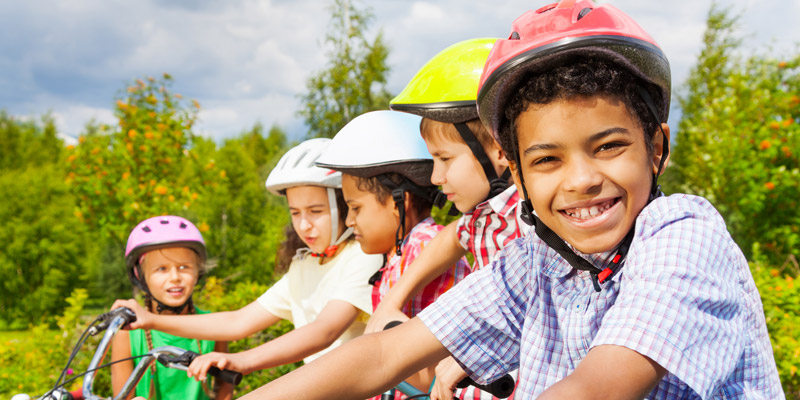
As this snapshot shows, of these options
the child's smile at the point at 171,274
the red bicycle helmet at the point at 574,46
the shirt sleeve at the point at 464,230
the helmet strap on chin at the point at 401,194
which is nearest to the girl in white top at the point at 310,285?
the helmet strap on chin at the point at 401,194

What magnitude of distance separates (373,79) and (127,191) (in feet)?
17.8

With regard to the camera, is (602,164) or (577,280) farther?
(577,280)

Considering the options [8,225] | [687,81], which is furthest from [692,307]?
[687,81]

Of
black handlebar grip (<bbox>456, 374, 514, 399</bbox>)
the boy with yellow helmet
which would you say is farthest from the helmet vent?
black handlebar grip (<bbox>456, 374, 514, 399</bbox>)

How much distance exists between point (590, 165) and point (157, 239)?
3229 mm

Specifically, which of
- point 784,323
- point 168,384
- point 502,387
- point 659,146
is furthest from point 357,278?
point 784,323

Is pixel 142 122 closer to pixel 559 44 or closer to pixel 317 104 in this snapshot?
pixel 317 104

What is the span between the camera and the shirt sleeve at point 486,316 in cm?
163

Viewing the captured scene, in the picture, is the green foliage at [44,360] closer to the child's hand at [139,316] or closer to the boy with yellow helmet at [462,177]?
the child's hand at [139,316]

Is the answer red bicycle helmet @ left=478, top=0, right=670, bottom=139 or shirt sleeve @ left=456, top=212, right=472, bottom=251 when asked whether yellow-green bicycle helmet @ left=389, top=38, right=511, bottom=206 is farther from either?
red bicycle helmet @ left=478, top=0, right=670, bottom=139

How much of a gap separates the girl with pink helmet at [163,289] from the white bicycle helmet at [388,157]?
4.95 ft

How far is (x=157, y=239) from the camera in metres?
3.87

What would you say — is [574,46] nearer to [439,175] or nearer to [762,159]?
[439,175]

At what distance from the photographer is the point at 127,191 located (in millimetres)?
10086
